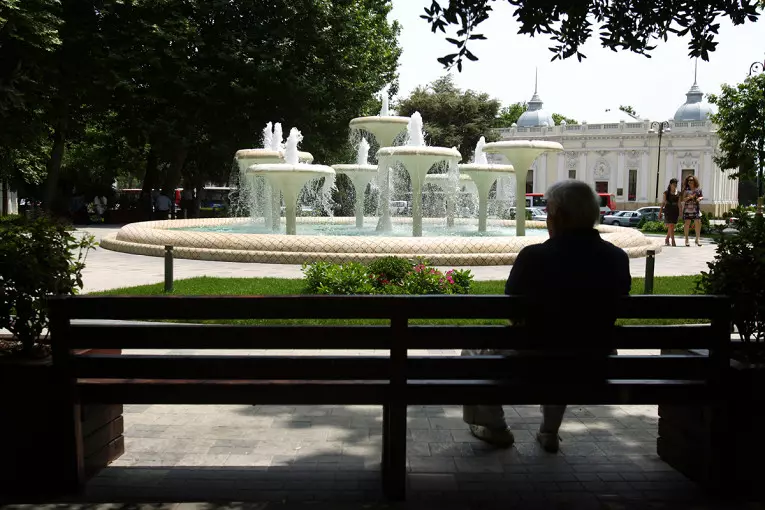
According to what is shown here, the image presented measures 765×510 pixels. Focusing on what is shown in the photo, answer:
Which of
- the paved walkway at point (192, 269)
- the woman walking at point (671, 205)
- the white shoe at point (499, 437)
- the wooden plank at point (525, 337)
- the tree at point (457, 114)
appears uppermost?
the tree at point (457, 114)

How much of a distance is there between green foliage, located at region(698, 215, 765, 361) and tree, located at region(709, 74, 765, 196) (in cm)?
2479

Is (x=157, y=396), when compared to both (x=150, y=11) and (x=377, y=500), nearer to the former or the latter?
(x=377, y=500)

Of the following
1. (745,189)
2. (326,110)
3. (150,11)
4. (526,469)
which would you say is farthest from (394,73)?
(745,189)

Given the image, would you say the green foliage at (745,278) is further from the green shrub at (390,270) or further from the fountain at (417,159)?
the fountain at (417,159)

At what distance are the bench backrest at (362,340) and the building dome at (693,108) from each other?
223ft

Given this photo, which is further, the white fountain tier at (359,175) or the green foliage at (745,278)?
the white fountain tier at (359,175)

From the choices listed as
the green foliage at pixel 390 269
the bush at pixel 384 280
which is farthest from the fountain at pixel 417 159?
the bush at pixel 384 280

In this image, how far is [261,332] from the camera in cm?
306

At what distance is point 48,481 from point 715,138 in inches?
2567

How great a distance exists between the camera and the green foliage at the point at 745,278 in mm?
3320

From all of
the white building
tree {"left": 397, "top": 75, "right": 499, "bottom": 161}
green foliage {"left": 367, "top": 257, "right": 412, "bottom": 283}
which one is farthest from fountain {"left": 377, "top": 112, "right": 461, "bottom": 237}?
the white building

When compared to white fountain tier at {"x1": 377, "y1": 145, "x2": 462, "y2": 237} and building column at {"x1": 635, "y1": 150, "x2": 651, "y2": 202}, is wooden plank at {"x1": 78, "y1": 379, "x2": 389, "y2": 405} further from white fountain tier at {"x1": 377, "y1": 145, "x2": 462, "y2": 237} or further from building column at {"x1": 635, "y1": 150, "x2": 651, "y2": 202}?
building column at {"x1": 635, "y1": 150, "x2": 651, "y2": 202}

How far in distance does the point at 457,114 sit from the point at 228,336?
5399cm

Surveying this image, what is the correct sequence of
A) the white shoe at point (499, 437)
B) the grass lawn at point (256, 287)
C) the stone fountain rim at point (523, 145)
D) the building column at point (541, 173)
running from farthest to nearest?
the building column at point (541, 173) < the stone fountain rim at point (523, 145) < the grass lawn at point (256, 287) < the white shoe at point (499, 437)
